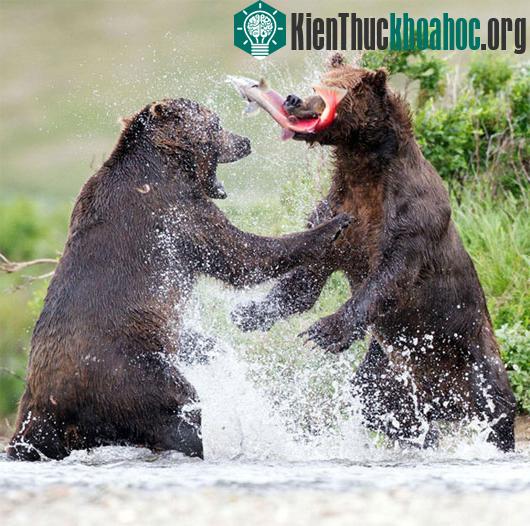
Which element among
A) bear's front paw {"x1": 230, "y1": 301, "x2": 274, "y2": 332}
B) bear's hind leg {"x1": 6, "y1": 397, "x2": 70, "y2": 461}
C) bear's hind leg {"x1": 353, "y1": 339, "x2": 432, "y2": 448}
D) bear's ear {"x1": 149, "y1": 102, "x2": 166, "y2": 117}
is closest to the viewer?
bear's hind leg {"x1": 6, "y1": 397, "x2": 70, "y2": 461}

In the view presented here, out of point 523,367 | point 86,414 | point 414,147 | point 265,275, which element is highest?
point 414,147

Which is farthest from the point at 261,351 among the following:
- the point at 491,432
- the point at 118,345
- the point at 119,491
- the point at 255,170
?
the point at 119,491

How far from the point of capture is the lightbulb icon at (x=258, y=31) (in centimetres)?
1132

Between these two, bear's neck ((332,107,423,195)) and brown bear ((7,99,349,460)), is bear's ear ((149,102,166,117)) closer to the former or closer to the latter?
brown bear ((7,99,349,460))

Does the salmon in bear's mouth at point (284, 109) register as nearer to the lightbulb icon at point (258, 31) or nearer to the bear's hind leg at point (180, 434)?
the bear's hind leg at point (180, 434)

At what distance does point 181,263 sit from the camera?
715 cm

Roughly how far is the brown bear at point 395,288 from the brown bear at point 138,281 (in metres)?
0.32

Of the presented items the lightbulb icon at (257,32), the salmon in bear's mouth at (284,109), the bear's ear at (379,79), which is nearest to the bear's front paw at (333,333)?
the salmon in bear's mouth at (284,109)

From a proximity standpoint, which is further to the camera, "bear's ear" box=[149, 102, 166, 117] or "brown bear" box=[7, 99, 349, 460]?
Answer: "bear's ear" box=[149, 102, 166, 117]

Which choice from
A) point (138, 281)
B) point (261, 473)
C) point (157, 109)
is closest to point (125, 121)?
point (157, 109)

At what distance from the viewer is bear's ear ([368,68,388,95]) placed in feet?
24.2

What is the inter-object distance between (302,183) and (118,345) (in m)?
3.92

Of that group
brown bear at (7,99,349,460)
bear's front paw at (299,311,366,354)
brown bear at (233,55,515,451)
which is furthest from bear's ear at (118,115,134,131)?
bear's front paw at (299,311,366,354)

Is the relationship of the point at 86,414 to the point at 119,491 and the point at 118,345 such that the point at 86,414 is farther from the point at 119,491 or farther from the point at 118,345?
the point at 119,491
